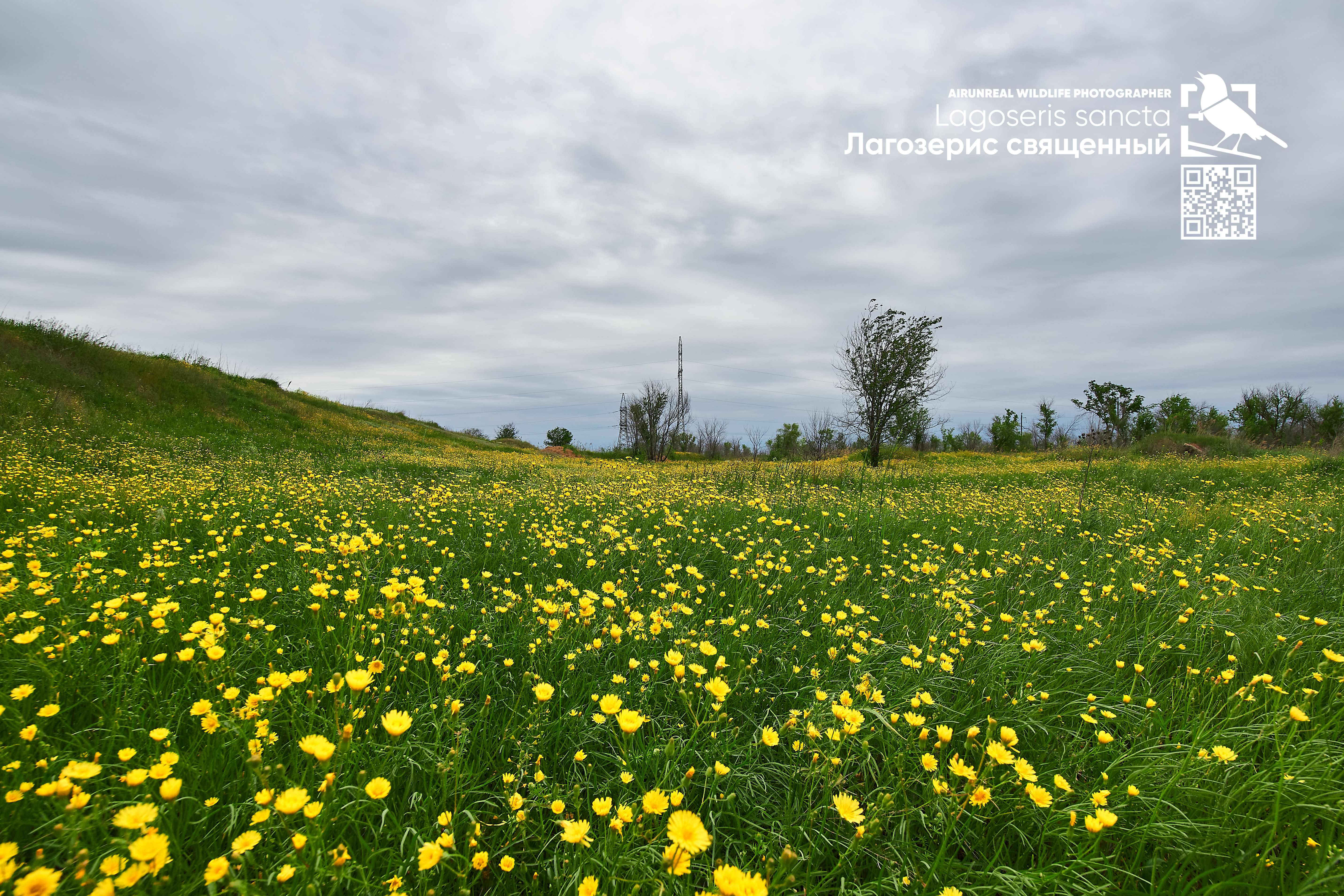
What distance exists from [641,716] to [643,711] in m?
0.33

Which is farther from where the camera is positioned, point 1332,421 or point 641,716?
point 1332,421

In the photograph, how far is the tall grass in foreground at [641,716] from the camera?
143 centimetres

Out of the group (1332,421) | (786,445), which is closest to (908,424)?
(786,445)

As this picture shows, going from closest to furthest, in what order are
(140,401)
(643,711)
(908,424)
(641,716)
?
(641,716) → (643,711) → (140,401) → (908,424)

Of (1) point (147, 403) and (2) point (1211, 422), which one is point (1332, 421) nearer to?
(2) point (1211, 422)

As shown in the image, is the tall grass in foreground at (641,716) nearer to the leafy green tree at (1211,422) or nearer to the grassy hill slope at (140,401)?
the grassy hill slope at (140,401)

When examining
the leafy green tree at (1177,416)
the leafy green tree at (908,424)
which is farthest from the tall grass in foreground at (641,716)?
the leafy green tree at (1177,416)

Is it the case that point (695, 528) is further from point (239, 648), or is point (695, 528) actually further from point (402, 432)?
point (402, 432)

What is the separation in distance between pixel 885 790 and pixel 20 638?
3.12m

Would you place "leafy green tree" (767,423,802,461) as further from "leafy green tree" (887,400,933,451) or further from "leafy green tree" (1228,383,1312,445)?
"leafy green tree" (1228,383,1312,445)

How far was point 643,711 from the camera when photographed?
6.81ft

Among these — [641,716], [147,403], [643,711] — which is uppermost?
[147,403]

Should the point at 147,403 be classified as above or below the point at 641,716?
above

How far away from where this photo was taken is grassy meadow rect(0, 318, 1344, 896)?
143 cm
